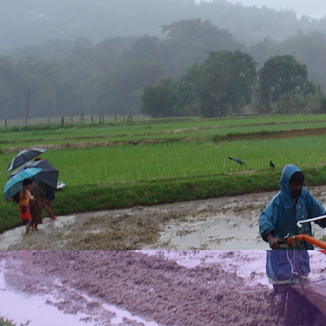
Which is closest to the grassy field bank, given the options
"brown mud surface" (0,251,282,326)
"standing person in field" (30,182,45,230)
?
"standing person in field" (30,182,45,230)

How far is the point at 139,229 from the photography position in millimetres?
6930

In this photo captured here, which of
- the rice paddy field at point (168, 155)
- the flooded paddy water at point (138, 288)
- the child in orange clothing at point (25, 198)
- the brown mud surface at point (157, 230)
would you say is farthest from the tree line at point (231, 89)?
the flooded paddy water at point (138, 288)

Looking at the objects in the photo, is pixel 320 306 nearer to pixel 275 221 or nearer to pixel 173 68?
pixel 275 221

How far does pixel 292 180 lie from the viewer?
294cm

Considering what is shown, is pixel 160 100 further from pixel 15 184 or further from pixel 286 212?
pixel 286 212

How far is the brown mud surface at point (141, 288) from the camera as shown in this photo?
1.75 meters

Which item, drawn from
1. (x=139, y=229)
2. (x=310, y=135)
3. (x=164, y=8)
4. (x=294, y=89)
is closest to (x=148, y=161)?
(x=139, y=229)

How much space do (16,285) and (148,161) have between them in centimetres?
1047

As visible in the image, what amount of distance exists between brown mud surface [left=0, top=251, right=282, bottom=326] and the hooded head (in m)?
0.86

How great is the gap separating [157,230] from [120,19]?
220 feet

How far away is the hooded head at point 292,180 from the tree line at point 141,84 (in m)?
33.0

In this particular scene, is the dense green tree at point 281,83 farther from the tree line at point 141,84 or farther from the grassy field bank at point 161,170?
the grassy field bank at point 161,170

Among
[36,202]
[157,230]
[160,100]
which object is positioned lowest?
[157,230]

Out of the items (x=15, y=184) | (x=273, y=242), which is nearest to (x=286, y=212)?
(x=273, y=242)
